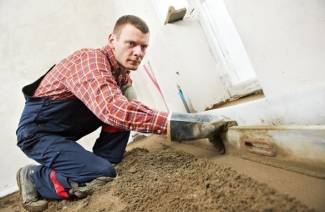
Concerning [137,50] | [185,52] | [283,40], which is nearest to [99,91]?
[137,50]

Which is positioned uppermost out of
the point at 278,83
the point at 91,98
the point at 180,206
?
the point at 91,98

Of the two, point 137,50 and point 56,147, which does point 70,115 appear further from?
point 137,50

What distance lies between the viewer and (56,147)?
1500 mm

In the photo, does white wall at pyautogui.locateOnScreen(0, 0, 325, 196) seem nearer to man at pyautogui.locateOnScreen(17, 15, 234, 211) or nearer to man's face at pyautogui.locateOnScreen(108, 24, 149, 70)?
man at pyautogui.locateOnScreen(17, 15, 234, 211)

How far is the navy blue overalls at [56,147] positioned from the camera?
1433mm

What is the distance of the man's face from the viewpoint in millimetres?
1491

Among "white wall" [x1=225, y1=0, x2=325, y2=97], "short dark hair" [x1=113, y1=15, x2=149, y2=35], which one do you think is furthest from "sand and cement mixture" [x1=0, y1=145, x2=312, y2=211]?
"short dark hair" [x1=113, y1=15, x2=149, y2=35]

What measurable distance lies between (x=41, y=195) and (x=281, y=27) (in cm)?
150

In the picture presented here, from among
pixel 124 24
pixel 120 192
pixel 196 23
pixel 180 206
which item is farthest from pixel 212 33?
pixel 180 206

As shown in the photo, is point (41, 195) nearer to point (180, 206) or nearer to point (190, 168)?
point (190, 168)

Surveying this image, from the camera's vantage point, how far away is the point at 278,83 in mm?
907

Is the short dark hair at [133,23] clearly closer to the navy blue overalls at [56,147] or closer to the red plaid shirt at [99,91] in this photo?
the red plaid shirt at [99,91]

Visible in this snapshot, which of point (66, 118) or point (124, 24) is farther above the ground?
point (124, 24)

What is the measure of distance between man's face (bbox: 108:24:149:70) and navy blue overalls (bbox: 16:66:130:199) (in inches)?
15.9
